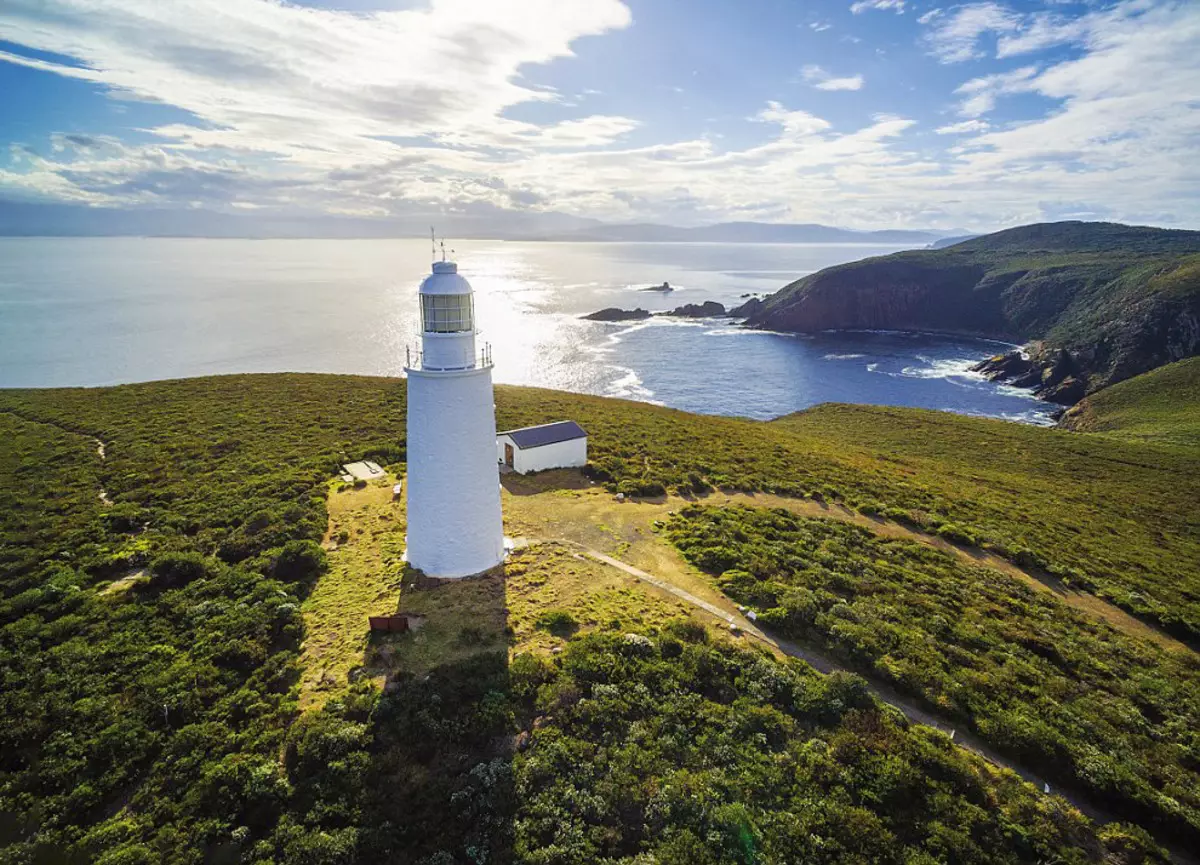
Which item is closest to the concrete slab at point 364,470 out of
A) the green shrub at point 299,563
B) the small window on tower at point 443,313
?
the green shrub at point 299,563

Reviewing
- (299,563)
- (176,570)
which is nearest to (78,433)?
(176,570)

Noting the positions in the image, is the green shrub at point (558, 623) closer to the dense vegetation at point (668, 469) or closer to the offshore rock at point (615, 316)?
the dense vegetation at point (668, 469)

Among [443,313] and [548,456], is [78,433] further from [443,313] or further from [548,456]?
[443,313]

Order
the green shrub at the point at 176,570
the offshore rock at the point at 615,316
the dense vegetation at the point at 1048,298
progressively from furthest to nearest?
the offshore rock at the point at 615,316
the dense vegetation at the point at 1048,298
the green shrub at the point at 176,570

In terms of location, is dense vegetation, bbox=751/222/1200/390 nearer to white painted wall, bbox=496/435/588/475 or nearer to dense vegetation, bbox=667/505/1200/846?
dense vegetation, bbox=667/505/1200/846

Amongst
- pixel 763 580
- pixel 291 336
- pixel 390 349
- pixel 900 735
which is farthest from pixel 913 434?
pixel 291 336

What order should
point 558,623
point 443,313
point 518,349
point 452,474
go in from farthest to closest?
point 518,349 < point 452,474 < point 558,623 < point 443,313
